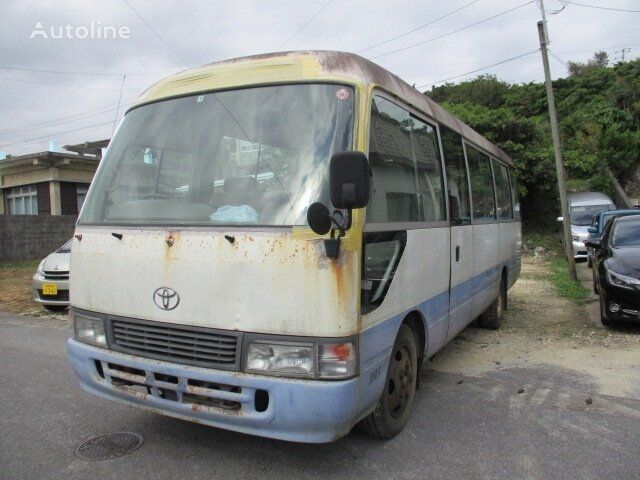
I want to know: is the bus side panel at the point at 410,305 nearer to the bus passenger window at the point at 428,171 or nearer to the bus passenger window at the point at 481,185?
the bus passenger window at the point at 428,171

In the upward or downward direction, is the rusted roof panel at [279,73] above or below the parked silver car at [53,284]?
above

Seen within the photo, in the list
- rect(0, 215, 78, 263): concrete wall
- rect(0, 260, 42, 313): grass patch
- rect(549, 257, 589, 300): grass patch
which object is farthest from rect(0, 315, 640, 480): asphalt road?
rect(0, 215, 78, 263): concrete wall

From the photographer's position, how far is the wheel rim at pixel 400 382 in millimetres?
3668

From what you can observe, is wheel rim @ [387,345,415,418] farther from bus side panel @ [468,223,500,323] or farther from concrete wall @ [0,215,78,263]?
concrete wall @ [0,215,78,263]

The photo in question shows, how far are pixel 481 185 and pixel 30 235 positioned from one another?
15685 mm

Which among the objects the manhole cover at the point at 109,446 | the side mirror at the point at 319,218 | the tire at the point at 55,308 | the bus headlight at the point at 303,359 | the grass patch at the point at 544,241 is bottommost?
the manhole cover at the point at 109,446

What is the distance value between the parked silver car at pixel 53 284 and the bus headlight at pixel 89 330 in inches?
222

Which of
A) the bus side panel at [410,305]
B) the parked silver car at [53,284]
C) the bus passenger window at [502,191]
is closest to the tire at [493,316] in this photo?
the bus passenger window at [502,191]

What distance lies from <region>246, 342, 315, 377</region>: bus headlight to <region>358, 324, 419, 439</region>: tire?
90 centimetres

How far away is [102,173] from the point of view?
145 inches

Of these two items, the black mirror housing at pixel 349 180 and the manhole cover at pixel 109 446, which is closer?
the black mirror housing at pixel 349 180

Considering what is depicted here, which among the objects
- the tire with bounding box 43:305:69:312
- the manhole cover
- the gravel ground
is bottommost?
the gravel ground

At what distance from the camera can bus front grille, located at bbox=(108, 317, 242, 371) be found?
9.49 ft

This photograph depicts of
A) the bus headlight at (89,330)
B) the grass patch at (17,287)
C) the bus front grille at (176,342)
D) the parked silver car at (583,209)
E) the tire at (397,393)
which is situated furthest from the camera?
the parked silver car at (583,209)
